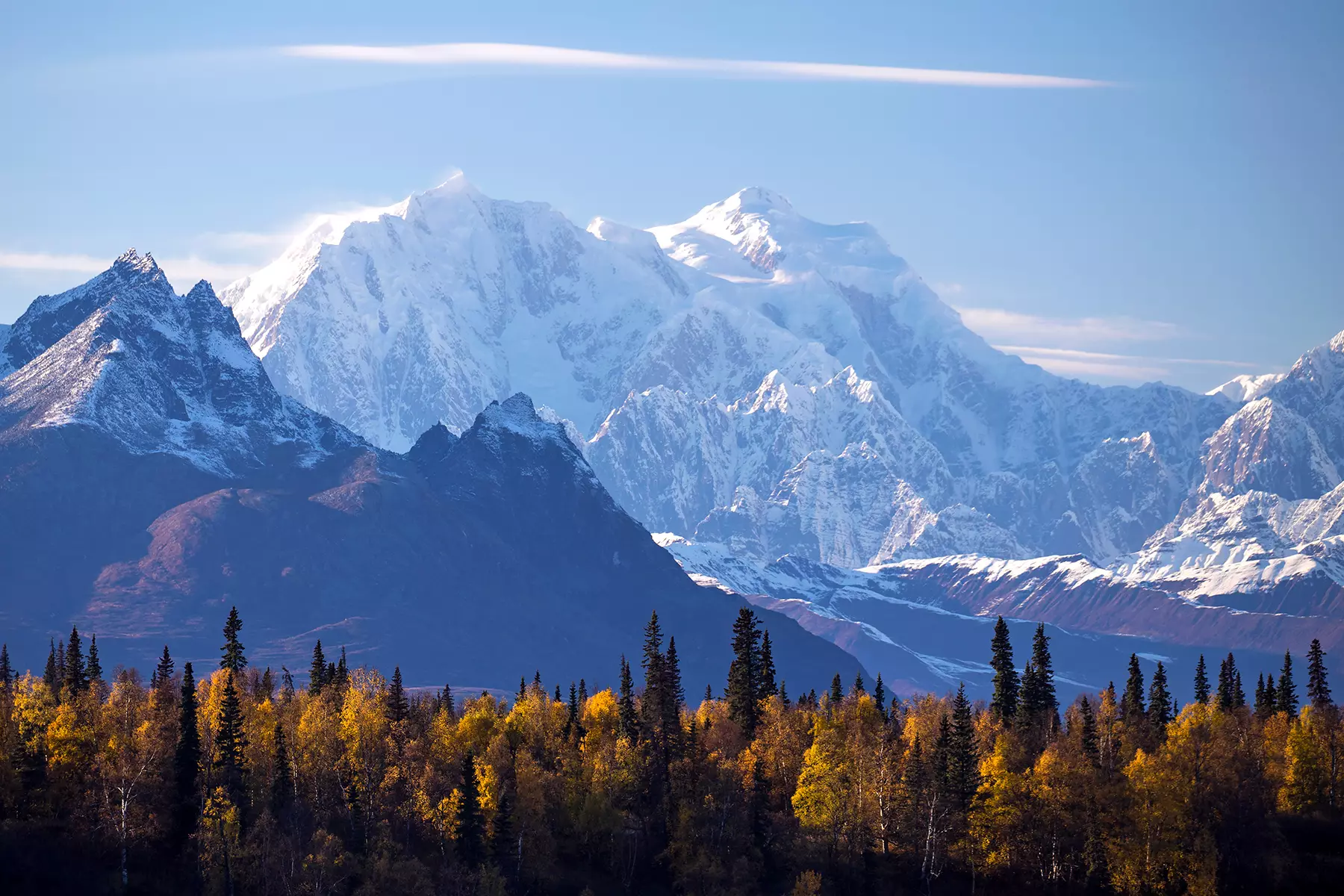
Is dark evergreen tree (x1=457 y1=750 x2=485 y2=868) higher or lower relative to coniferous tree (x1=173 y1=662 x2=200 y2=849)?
lower

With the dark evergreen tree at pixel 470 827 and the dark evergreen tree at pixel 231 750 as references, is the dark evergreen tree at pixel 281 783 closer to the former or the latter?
the dark evergreen tree at pixel 231 750

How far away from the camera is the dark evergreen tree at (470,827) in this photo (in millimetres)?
186500

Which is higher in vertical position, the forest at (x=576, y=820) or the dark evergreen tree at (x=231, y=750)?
the dark evergreen tree at (x=231, y=750)

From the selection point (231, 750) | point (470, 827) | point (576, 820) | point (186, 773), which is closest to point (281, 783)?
point (231, 750)

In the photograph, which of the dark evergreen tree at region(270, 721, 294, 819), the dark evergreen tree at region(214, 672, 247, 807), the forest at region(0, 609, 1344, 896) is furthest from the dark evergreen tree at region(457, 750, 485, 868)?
the dark evergreen tree at region(214, 672, 247, 807)

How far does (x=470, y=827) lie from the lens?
613ft

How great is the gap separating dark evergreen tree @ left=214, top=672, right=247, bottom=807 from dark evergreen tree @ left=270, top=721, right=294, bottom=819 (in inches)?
118

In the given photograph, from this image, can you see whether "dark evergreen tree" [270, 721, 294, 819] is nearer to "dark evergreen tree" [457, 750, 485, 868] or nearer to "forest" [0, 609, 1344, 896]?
"forest" [0, 609, 1344, 896]

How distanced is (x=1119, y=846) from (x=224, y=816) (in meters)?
82.7

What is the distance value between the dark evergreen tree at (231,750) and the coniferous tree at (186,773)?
2365mm

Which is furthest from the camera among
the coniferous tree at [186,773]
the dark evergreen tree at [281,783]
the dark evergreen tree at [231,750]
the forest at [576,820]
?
the dark evergreen tree at [231,750]

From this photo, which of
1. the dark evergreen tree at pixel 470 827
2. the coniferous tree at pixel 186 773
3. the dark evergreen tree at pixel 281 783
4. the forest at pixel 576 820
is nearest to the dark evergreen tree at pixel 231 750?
the forest at pixel 576 820

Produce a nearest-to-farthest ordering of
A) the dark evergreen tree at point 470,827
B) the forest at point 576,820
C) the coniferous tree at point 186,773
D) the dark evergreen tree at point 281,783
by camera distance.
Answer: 1. the forest at point 576,820
2. the coniferous tree at point 186,773
3. the dark evergreen tree at point 470,827
4. the dark evergreen tree at point 281,783

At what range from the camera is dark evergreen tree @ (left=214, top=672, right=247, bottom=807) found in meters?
189
